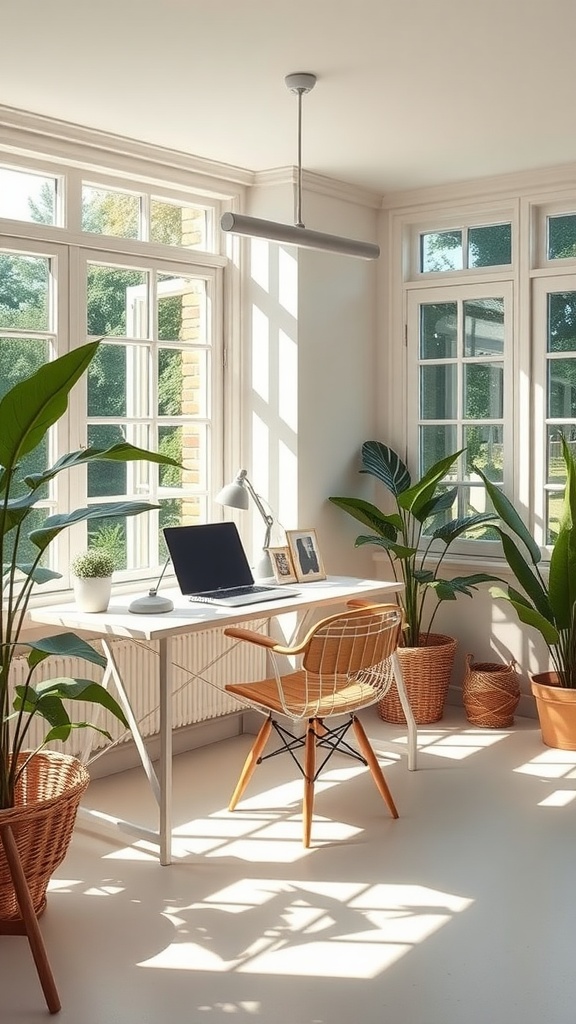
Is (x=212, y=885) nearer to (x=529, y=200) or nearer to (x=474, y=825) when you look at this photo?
(x=474, y=825)

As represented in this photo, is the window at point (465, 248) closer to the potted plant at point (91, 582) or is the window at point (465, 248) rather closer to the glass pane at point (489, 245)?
the glass pane at point (489, 245)

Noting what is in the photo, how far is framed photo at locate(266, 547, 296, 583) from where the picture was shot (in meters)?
4.86

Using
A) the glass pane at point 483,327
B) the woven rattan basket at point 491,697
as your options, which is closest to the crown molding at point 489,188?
the glass pane at point 483,327

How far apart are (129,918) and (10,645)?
950 millimetres

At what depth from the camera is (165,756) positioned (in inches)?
148

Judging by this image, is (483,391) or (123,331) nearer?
(123,331)

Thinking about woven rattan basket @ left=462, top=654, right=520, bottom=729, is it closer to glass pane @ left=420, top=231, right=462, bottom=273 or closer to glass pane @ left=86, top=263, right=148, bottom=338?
glass pane @ left=420, top=231, right=462, bottom=273

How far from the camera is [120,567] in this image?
4.98 m

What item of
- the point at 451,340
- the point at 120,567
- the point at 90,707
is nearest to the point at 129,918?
the point at 90,707

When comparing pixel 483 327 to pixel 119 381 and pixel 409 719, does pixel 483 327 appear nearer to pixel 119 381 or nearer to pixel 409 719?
pixel 119 381

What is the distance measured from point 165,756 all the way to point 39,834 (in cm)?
65

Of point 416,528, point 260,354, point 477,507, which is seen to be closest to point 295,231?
point 260,354

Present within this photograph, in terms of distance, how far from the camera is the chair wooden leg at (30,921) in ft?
9.20

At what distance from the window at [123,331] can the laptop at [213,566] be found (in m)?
0.49
